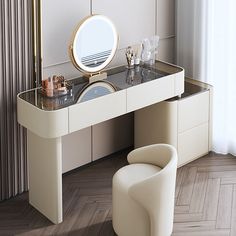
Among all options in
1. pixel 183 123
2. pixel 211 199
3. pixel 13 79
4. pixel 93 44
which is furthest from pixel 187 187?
pixel 13 79

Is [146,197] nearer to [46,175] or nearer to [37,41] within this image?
[46,175]

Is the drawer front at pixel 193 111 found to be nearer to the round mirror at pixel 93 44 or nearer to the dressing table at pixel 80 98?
the dressing table at pixel 80 98

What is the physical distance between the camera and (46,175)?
4.21 m

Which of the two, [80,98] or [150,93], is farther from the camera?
[150,93]

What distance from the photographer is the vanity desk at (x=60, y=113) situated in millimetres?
4051

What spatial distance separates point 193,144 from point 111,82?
2.84 feet

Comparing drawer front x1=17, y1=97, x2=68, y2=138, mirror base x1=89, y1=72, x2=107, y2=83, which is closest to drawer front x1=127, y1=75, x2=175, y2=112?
mirror base x1=89, y1=72, x2=107, y2=83

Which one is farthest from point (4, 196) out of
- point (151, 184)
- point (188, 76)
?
point (188, 76)

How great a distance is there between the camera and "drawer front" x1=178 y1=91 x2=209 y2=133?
4.83 metres

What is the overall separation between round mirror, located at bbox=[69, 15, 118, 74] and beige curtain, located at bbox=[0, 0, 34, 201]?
0.95 feet

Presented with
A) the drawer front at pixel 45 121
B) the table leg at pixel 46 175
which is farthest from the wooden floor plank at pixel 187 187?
the drawer front at pixel 45 121

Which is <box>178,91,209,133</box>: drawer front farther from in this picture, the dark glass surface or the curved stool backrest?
the curved stool backrest

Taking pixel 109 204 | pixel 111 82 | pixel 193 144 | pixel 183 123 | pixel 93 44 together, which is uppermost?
pixel 93 44

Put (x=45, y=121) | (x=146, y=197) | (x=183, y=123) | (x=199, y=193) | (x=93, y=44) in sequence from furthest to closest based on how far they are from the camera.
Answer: (x=183, y=123) < (x=199, y=193) < (x=93, y=44) < (x=45, y=121) < (x=146, y=197)
